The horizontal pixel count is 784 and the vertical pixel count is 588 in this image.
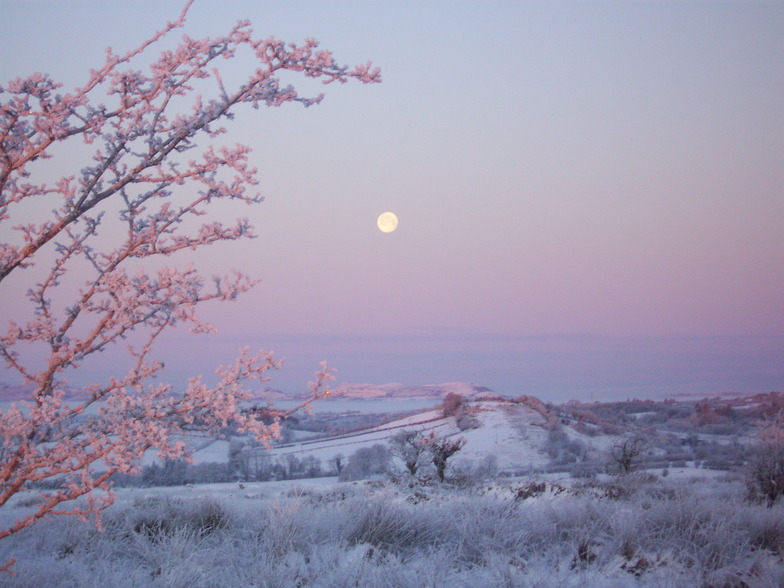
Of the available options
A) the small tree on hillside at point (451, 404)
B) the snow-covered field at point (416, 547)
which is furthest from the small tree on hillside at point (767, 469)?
the small tree on hillside at point (451, 404)

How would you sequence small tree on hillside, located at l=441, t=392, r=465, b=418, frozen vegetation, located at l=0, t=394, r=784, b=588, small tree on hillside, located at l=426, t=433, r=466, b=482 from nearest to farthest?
frozen vegetation, located at l=0, t=394, r=784, b=588 < small tree on hillside, located at l=426, t=433, r=466, b=482 < small tree on hillside, located at l=441, t=392, r=465, b=418

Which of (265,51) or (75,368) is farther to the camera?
(75,368)

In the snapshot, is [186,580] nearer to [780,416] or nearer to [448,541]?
[448,541]

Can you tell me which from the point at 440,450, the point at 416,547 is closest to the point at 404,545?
the point at 416,547

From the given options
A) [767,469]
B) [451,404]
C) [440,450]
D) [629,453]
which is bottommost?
[451,404]

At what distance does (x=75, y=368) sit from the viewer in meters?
3.22

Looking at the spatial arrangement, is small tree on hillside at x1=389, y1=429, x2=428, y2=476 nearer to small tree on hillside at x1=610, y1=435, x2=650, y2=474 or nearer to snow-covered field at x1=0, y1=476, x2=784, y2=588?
small tree on hillside at x1=610, y1=435, x2=650, y2=474

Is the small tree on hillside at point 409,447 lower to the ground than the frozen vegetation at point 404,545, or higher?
lower

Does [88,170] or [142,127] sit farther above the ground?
[142,127]

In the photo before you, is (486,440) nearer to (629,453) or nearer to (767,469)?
(629,453)

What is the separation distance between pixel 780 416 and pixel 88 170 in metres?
13.2

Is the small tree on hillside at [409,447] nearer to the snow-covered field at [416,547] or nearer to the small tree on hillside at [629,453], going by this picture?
the small tree on hillside at [629,453]

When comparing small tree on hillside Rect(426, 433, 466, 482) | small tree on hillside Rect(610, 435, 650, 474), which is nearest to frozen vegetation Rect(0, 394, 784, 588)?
small tree on hillside Rect(426, 433, 466, 482)

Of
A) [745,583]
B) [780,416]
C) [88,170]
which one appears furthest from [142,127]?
[780,416]
